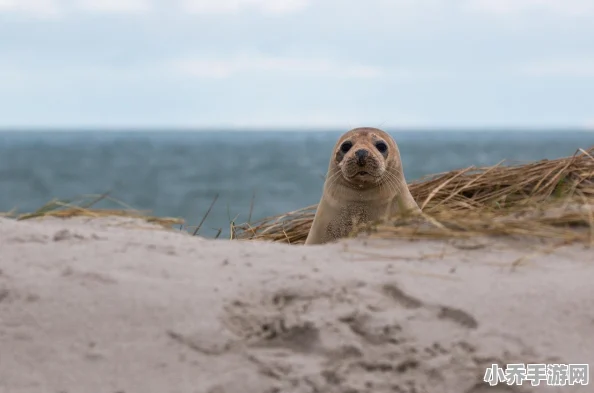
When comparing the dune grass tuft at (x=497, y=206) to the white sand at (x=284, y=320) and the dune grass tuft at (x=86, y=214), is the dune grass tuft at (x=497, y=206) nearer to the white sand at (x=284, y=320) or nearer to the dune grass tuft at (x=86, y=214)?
the white sand at (x=284, y=320)

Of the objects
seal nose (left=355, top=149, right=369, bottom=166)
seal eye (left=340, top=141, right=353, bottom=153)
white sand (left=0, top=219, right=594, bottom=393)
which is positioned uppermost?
seal eye (left=340, top=141, right=353, bottom=153)

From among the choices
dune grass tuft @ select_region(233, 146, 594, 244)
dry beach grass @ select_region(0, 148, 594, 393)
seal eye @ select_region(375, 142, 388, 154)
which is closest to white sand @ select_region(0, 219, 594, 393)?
dry beach grass @ select_region(0, 148, 594, 393)

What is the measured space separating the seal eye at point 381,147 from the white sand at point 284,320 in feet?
8.86

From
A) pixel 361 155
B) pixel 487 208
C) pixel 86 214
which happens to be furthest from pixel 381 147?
pixel 86 214

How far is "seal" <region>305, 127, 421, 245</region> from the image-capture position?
5.82 m

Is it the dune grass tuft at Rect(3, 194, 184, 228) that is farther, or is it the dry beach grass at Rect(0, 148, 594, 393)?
the dune grass tuft at Rect(3, 194, 184, 228)

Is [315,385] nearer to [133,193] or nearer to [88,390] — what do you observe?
[88,390]

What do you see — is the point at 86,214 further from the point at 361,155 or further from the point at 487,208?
the point at 361,155

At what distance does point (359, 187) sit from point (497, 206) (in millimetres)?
939

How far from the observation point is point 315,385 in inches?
110

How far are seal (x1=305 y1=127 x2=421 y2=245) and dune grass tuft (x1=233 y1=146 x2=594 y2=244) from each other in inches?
10.4

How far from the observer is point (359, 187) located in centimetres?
597

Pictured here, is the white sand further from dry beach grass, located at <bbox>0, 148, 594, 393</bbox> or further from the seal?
the seal

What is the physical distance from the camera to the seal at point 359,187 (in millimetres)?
5816
